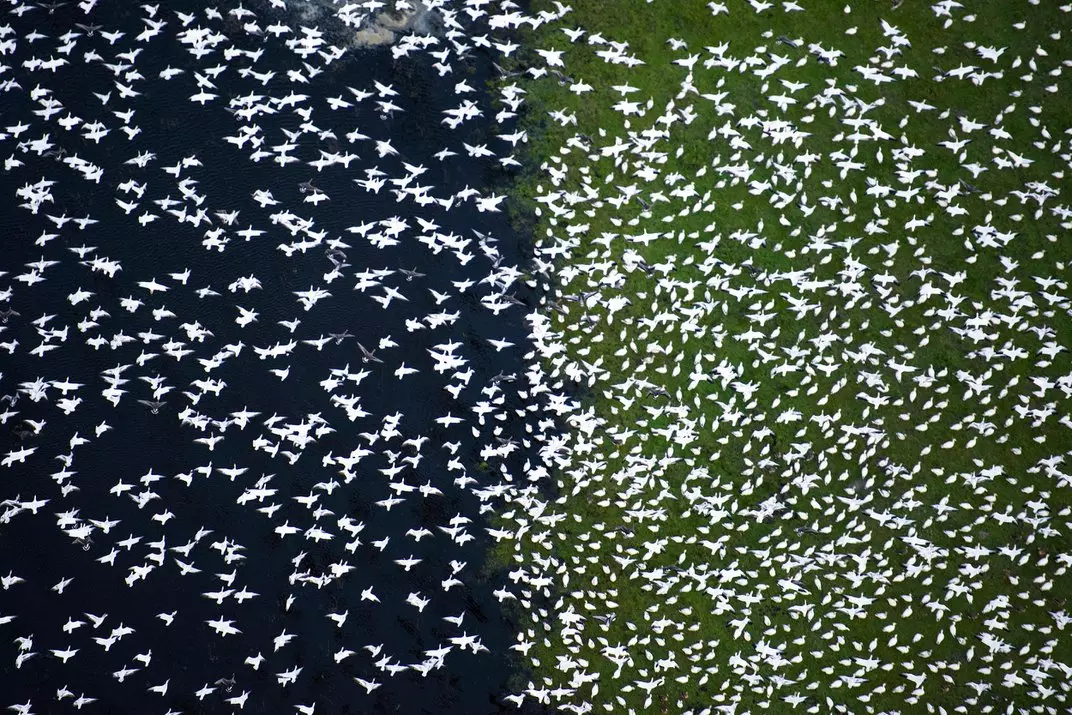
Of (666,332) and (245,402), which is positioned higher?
(666,332)

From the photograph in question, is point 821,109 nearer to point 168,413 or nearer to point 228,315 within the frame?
point 228,315

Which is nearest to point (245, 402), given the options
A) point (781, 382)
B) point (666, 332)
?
point (666, 332)

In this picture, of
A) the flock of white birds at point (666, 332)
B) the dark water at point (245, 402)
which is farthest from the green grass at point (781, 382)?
the dark water at point (245, 402)

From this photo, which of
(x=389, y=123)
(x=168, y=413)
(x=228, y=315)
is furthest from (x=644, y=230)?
(x=168, y=413)

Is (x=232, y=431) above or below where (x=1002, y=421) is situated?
below

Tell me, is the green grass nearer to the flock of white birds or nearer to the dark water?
the flock of white birds

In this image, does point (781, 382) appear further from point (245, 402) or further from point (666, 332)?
point (245, 402)

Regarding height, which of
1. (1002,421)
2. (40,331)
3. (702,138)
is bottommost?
(40,331)
